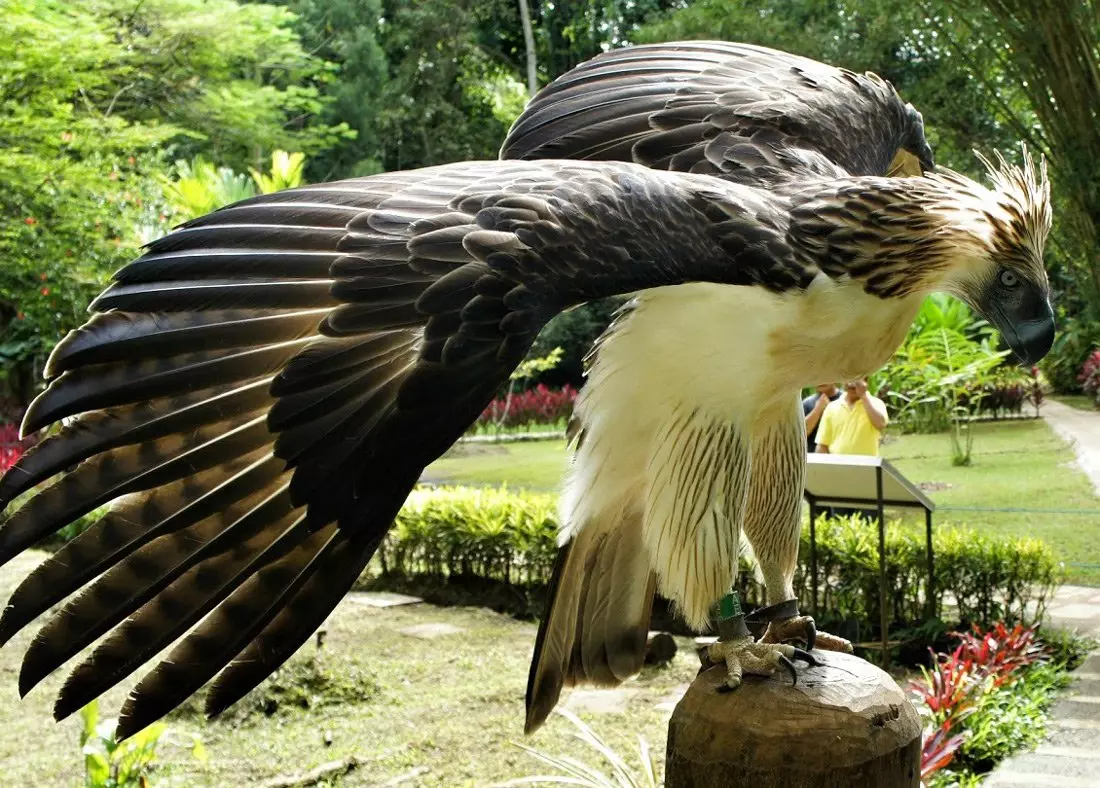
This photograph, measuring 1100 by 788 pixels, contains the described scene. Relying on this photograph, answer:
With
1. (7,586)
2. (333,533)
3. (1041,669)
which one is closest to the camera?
(333,533)

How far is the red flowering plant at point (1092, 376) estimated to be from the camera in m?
16.4

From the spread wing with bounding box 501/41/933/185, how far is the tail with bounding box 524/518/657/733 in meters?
0.94

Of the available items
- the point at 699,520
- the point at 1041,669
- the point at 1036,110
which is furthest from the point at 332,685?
the point at 1036,110

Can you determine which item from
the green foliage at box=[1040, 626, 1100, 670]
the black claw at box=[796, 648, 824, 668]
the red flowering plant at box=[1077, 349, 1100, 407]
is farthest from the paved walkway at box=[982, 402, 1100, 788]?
the red flowering plant at box=[1077, 349, 1100, 407]

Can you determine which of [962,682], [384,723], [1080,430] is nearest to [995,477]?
[1080,430]

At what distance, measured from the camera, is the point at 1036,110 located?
6969 mm

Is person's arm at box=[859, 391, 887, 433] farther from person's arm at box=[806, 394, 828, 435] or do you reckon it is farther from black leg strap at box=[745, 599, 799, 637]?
black leg strap at box=[745, 599, 799, 637]

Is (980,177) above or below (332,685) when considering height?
above

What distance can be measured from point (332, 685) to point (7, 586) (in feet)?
12.8

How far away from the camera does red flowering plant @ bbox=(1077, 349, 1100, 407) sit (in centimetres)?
1638

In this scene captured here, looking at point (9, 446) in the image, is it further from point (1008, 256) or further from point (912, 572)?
point (1008, 256)

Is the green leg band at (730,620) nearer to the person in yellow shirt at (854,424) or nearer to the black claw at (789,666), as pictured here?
the black claw at (789,666)

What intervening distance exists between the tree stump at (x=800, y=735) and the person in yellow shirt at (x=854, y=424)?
4791mm

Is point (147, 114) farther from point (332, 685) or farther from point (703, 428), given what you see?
point (703, 428)
